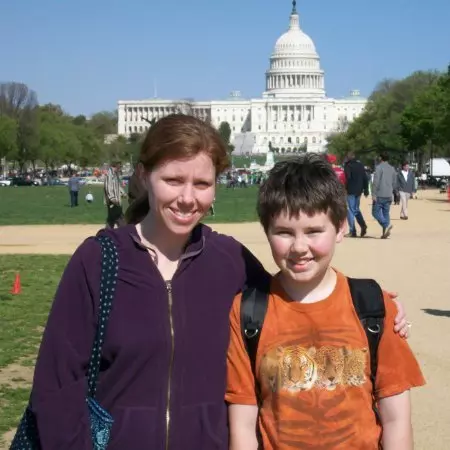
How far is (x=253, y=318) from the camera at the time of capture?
3064mm

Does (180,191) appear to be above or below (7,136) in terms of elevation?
below

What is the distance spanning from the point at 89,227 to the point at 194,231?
892 inches

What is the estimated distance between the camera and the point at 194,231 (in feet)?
11.0

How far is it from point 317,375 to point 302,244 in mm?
377

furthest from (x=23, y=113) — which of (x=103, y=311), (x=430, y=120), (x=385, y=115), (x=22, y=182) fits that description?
(x=103, y=311)

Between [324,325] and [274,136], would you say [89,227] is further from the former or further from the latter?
[274,136]

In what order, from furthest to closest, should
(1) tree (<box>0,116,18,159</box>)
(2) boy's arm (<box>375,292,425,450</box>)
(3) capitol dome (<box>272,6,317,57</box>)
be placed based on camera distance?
1. (3) capitol dome (<box>272,6,317,57</box>)
2. (1) tree (<box>0,116,18,159</box>)
3. (2) boy's arm (<box>375,292,425,450</box>)

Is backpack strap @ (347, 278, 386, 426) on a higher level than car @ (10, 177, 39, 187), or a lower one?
higher

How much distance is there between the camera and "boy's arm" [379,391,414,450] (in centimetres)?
306

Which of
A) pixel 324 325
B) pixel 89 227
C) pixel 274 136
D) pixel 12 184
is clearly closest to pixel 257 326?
pixel 324 325

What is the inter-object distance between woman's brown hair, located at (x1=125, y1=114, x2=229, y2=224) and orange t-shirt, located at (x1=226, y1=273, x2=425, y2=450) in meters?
0.52

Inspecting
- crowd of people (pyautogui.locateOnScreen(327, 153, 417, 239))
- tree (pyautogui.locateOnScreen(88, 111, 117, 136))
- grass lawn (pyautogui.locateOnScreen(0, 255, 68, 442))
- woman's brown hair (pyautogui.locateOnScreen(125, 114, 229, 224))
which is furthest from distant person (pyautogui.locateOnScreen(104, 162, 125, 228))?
tree (pyautogui.locateOnScreen(88, 111, 117, 136))

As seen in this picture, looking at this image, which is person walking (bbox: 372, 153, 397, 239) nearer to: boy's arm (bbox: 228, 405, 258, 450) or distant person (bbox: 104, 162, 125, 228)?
distant person (bbox: 104, 162, 125, 228)

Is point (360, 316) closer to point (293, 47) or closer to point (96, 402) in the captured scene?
point (96, 402)
